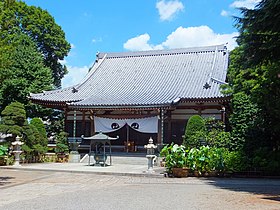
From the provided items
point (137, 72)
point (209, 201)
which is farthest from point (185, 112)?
point (209, 201)

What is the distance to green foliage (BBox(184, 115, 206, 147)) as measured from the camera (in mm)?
17062

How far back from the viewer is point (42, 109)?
26.1 m

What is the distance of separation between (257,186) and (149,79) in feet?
48.5

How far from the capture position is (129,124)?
21.9 meters

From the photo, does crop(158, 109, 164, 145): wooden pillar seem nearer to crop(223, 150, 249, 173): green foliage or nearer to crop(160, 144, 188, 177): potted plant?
crop(160, 144, 188, 177): potted plant

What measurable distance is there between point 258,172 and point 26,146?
11.4 meters

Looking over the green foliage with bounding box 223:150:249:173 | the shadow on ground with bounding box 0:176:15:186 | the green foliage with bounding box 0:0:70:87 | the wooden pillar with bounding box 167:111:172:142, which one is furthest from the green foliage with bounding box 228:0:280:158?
the green foliage with bounding box 0:0:70:87

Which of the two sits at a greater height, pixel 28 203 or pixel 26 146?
pixel 26 146

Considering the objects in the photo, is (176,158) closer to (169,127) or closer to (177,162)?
(177,162)

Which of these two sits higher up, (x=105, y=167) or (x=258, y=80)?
(x=258, y=80)

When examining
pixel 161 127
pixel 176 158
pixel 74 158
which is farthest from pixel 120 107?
pixel 176 158

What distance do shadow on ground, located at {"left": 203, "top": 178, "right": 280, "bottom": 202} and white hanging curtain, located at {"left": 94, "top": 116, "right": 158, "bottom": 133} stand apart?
8.57m

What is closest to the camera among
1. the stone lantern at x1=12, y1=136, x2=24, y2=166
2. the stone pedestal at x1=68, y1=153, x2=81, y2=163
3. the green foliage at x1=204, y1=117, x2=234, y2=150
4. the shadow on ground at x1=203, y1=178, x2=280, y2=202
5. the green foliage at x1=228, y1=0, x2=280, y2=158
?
the green foliage at x1=228, y1=0, x2=280, y2=158

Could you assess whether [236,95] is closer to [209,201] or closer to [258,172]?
[258,172]
